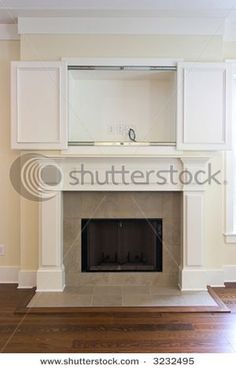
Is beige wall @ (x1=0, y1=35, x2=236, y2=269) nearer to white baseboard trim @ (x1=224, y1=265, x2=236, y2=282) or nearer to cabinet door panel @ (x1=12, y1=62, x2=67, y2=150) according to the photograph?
white baseboard trim @ (x1=224, y1=265, x2=236, y2=282)

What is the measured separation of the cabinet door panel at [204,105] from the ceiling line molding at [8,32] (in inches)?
65.9

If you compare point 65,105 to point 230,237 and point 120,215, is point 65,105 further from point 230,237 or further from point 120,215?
point 230,237

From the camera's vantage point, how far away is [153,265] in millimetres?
3889

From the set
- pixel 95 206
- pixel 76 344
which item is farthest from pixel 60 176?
pixel 76 344

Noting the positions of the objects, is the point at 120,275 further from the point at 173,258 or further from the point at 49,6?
the point at 49,6

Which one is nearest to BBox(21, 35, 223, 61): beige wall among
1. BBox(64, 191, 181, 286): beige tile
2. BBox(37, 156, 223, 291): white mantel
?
BBox(37, 156, 223, 291): white mantel

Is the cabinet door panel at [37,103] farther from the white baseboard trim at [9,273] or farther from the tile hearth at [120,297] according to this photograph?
the tile hearth at [120,297]

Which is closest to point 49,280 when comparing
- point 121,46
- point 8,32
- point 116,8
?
point 121,46

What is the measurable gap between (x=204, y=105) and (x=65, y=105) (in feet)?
4.29

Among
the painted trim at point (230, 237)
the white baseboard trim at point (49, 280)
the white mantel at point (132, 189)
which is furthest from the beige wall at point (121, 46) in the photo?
the white baseboard trim at point (49, 280)

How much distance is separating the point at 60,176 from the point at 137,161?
753 millimetres

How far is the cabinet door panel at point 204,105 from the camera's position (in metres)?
3.57

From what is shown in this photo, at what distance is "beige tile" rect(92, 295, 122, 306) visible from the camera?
3.32 meters

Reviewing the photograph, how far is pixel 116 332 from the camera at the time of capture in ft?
9.00
